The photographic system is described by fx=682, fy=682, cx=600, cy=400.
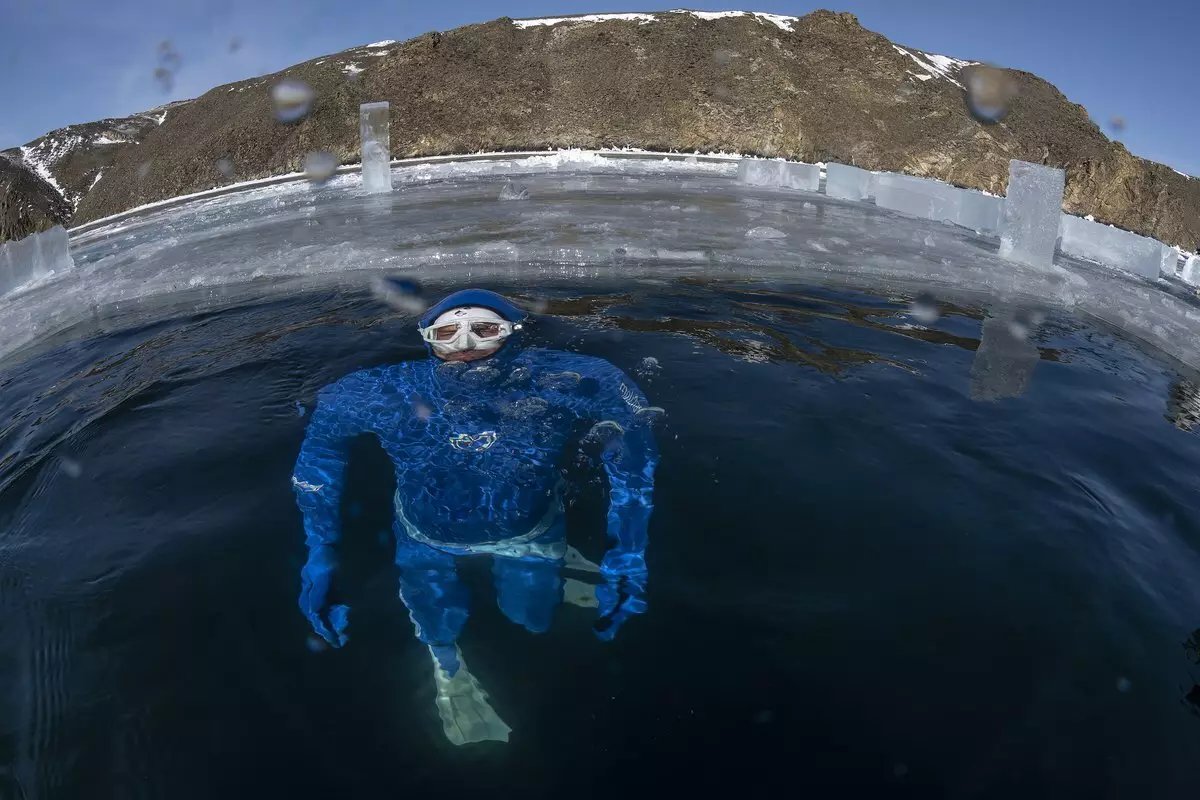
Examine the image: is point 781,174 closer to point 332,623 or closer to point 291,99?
Result: point 332,623

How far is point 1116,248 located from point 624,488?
30.9ft

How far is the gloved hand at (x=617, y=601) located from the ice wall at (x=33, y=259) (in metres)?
9.50

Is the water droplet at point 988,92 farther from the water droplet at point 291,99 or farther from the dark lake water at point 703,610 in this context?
the dark lake water at point 703,610

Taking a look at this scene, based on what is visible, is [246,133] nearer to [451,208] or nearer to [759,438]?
[451,208]

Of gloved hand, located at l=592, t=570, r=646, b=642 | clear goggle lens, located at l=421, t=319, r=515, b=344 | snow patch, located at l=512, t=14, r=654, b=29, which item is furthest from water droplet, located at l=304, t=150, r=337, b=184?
gloved hand, located at l=592, t=570, r=646, b=642

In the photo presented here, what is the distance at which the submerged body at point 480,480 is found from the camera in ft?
9.89

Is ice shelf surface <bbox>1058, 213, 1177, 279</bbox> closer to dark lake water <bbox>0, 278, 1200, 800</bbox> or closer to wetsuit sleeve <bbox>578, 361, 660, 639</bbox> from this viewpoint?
dark lake water <bbox>0, 278, 1200, 800</bbox>

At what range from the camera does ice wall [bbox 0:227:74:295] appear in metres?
8.73

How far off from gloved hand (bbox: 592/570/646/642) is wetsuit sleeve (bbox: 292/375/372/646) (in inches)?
44.0

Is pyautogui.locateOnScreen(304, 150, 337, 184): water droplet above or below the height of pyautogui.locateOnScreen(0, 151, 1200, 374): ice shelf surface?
above

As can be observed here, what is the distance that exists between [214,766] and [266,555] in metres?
1.21

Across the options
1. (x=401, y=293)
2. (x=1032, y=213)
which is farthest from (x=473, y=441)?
(x=1032, y=213)

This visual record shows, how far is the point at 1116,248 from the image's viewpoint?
9312mm

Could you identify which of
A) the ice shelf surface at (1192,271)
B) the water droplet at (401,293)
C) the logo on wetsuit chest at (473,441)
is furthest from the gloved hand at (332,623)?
the ice shelf surface at (1192,271)
